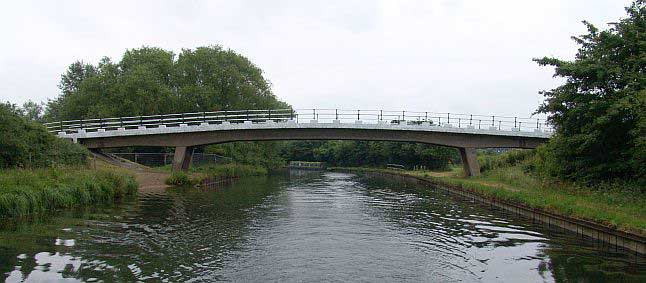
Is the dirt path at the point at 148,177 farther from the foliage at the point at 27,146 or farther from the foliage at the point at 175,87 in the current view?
the foliage at the point at 175,87

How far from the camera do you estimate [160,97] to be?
53.8 meters

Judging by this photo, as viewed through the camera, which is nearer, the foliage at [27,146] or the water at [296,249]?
the water at [296,249]

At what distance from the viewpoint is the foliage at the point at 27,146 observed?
2419 centimetres

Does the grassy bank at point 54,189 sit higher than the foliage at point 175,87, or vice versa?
the foliage at point 175,87

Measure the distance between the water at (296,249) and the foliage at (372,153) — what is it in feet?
163

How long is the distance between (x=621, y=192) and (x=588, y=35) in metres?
9.37

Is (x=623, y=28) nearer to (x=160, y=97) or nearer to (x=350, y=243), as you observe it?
(x=350, y=243)

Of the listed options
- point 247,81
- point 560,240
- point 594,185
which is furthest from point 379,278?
point 247,81

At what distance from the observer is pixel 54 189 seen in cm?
2056

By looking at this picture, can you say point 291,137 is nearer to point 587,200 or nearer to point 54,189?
point 54,189

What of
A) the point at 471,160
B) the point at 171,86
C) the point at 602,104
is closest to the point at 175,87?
the point at 171,86

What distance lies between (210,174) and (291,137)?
791cm

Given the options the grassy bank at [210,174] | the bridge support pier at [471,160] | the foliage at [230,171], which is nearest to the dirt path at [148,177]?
the grassy bank at [210,174]

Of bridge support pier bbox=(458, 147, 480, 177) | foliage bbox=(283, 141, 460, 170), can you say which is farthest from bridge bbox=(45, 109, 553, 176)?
foliage bbox=(283, 141, 460, 170)
